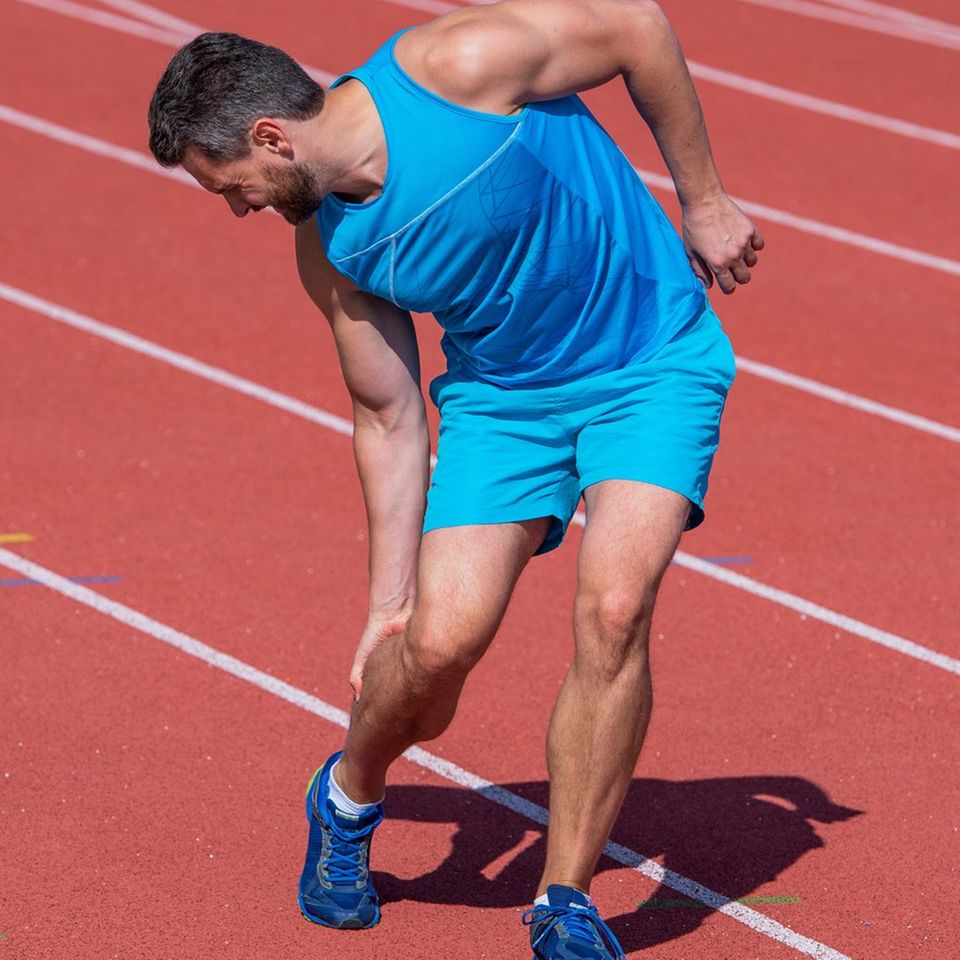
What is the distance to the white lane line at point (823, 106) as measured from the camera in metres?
11.8

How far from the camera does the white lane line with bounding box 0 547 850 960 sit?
4.06m

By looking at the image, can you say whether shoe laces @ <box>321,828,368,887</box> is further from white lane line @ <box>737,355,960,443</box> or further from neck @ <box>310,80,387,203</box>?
white lane line @ <box>737,355,960,443</box>

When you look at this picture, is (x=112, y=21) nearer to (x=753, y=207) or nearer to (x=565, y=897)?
(x=753, y=207)

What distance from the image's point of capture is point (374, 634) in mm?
4094

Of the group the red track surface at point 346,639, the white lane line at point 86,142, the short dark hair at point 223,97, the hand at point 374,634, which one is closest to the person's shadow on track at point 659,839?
the red track surface at point 346,639

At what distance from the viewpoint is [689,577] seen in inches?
240

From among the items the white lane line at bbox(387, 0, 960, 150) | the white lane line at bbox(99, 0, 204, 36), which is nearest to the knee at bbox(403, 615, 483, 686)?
the white lane line at bbox(387, 0, 960, 150)

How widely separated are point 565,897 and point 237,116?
5.58ft

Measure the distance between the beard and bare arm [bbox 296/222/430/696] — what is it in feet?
0.71

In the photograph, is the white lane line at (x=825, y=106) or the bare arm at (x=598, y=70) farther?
the white lane line at (x=825, y=106)

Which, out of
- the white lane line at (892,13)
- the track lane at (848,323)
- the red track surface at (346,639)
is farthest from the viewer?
the white lane line at (892,13)

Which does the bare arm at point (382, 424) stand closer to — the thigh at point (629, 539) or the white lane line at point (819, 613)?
the thigh at point (629, 539)

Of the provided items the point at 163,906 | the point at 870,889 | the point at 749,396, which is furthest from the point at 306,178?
the point at 749,396

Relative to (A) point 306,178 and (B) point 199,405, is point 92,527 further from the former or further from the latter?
(A) point 306,178
